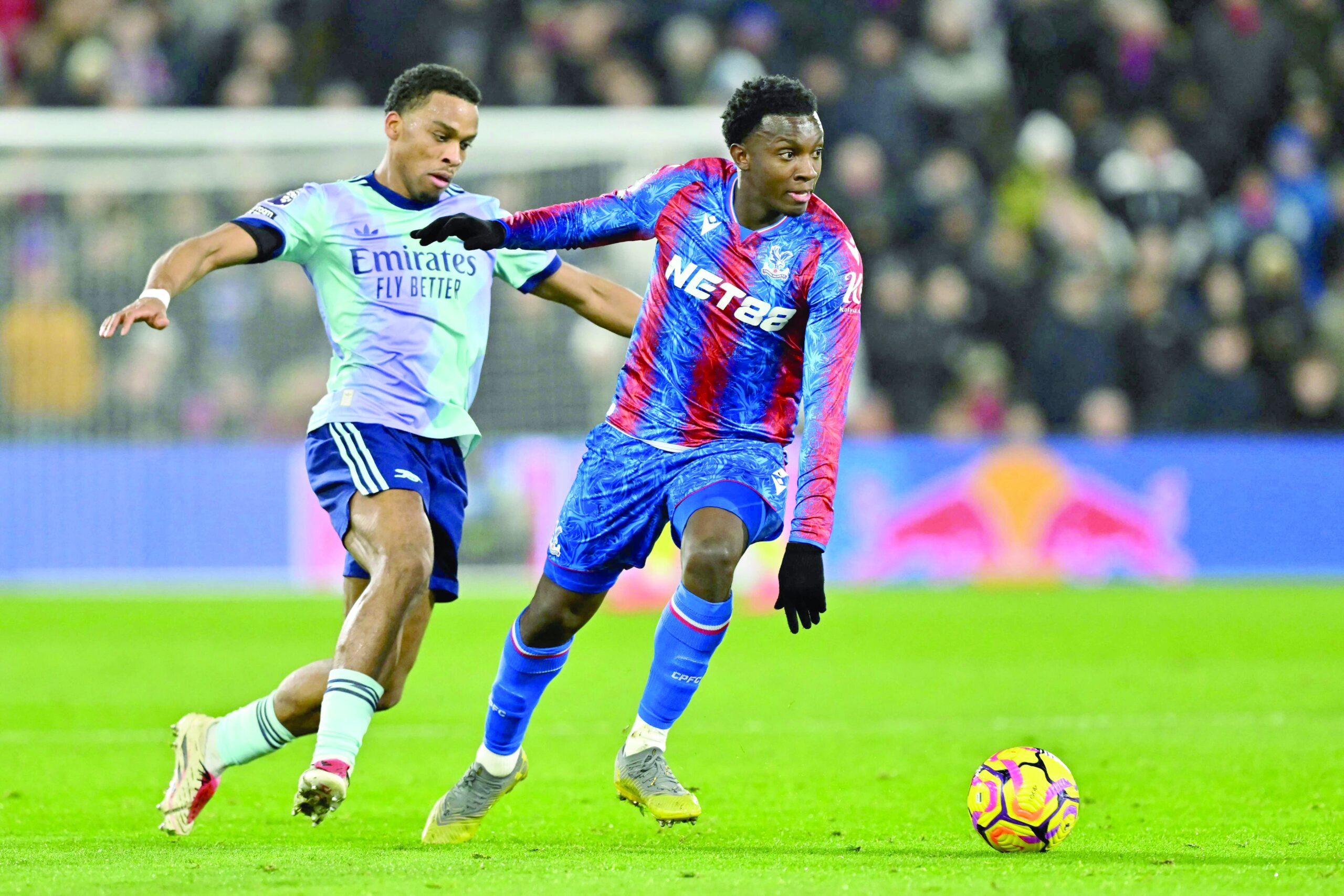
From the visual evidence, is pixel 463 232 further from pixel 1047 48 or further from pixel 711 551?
pixel 1047 48

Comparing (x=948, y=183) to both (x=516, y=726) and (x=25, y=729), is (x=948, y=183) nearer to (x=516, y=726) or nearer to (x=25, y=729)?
(x=25, y=729)

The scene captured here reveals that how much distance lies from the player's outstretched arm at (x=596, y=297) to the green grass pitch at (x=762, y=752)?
1.65m

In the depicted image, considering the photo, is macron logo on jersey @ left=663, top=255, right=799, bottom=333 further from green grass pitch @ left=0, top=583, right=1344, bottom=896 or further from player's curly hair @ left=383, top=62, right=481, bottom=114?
green grass pitch @ left=0, top=583, right=1344, bottom=896

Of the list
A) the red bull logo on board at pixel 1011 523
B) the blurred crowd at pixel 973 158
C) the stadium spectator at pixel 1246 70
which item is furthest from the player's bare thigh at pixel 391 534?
the stadium spectator at pixel 1246 70

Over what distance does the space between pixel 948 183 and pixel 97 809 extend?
1185cm

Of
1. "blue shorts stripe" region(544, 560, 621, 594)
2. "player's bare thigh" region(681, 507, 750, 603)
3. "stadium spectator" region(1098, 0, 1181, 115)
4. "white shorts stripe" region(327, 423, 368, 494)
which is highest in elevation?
"stadium spectator" region(1098, 0, 1181, 115)

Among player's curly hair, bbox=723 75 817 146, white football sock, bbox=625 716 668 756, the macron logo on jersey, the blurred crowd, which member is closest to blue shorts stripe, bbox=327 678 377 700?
white football sock, bbox=625 716 668 756

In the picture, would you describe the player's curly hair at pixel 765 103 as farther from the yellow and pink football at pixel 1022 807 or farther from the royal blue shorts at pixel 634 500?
the yellow and pink football at pixel 1022 807

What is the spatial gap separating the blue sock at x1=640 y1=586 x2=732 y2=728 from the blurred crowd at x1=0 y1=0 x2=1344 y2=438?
10049mm

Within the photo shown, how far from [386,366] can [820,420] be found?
1.49 m

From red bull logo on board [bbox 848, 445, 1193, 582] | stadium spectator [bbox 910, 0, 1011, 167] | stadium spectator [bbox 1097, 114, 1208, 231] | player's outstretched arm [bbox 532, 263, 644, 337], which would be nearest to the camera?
player's outstretched arm [bbox 532, 263, 644, 337]

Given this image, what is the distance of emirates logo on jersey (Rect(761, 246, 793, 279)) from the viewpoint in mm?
5812

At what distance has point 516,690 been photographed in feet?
19.6

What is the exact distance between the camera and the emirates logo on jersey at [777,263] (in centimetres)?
581
